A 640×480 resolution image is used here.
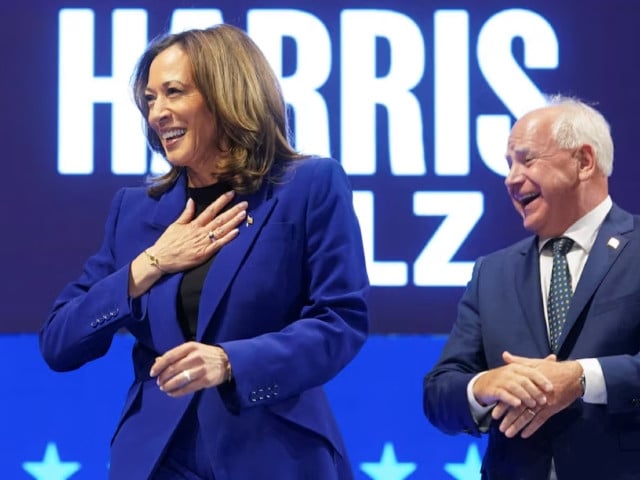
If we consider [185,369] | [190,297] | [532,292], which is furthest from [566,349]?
[185,369]

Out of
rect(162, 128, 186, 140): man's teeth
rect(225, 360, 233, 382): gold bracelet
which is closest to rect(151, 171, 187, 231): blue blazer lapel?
rect(162, 128, 186, 140): man's teeth

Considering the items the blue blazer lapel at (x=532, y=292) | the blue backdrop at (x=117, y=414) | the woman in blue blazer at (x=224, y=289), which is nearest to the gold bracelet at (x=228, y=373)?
the woman in blue blazer at (x=224, y=289)

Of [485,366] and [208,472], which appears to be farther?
[485,366]

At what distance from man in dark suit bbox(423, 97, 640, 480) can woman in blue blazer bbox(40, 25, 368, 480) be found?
19.9 inches

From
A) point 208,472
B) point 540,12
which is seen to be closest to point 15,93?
point 540,12

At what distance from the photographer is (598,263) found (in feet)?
9.36

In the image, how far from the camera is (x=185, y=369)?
2105 mm

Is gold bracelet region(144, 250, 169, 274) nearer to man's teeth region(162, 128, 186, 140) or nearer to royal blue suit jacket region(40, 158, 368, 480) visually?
royal blue suit jacket region(40, 158, 368, 480)

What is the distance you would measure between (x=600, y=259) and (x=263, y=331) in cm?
92

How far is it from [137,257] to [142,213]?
0.47 feet

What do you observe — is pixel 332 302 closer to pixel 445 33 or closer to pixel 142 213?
pixel 142 213

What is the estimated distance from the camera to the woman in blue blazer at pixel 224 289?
2.27 meters

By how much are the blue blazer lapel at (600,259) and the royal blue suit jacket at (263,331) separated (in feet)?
2.03

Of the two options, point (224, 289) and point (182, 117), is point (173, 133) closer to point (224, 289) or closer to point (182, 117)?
point (182, 117)
